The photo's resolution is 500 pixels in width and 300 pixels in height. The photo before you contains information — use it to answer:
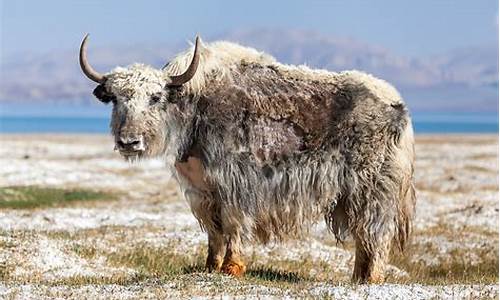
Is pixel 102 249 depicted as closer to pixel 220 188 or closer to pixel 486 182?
pixel 220 188

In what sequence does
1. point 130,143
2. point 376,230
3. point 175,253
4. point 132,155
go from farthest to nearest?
point 175,253
point 376,230
point 132,155
point 130,143

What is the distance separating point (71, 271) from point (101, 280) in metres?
1.88

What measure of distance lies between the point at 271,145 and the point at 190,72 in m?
1.56

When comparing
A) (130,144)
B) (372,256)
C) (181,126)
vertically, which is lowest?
(372,256)

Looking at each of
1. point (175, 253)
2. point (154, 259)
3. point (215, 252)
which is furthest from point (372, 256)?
point (175, 253)

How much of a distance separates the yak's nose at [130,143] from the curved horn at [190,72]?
3.26 feet

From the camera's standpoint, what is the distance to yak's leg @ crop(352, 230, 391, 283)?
13273 mm

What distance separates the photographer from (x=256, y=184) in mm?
12781

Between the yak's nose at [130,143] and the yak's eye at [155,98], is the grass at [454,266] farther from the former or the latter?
the yak's nose at [130,143]

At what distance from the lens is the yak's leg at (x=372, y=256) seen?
1327cm

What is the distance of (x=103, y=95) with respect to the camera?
1247cm

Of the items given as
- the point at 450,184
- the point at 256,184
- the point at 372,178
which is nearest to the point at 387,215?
the point at 372,178

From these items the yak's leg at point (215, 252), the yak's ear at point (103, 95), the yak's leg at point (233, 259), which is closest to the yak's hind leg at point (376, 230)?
the yak's leg at point (233, 259)

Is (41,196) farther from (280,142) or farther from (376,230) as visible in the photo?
(376,230)
